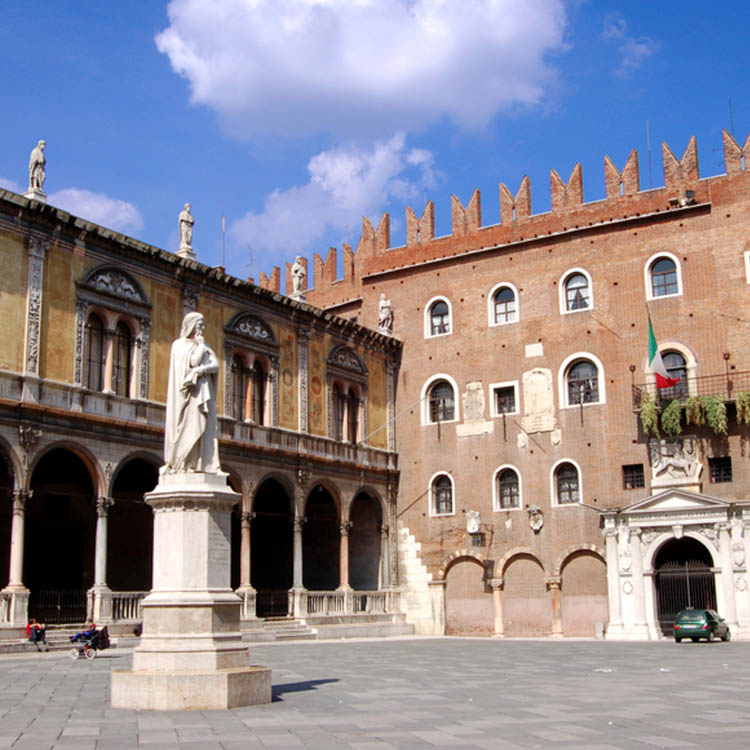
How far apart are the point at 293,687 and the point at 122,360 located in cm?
1285

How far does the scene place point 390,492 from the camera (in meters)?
32.0

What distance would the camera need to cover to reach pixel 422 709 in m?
10.1

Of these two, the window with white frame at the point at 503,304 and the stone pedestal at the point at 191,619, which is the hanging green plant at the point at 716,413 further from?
the stone pedestal at the point at 191,619

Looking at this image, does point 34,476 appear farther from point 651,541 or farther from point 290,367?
point 651,541

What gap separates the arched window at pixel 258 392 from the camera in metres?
27.5

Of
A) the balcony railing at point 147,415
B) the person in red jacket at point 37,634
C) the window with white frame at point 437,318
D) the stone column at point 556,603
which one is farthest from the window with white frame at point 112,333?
the stone column at point 556,603

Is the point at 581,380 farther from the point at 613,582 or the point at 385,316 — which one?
the point at 385,316

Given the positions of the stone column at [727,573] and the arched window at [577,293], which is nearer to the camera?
the stone column at [727,573]

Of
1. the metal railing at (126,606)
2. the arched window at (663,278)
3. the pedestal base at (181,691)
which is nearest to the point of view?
the pedestal base at (181,691)

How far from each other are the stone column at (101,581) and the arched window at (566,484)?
13026 mm

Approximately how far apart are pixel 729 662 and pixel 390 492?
1599 cm

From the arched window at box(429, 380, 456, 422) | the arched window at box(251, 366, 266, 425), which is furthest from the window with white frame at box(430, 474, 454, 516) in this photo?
the arched window at box(251, 366, 266, 425)

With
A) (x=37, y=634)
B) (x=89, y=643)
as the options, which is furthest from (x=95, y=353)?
(x=89, y=643)

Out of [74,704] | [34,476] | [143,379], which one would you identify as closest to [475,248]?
[143,379]
